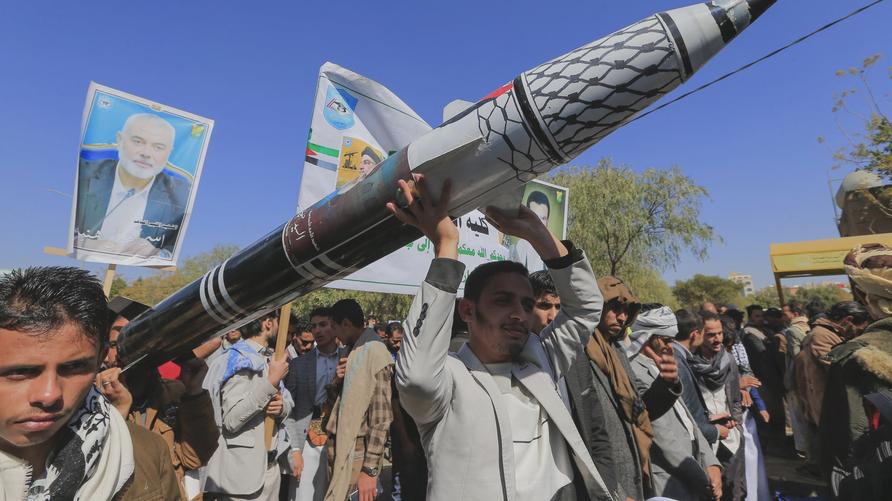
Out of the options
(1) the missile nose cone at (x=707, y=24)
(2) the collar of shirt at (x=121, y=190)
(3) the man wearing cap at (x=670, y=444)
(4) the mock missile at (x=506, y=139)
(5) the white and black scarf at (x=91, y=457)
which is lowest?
→ (3) the man wearing cap at (x=670, y=444)

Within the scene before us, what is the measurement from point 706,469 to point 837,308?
3476 millimetres

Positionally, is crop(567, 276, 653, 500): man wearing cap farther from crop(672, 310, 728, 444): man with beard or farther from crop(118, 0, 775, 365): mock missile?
crop(118, 0, 775, 365): mock missile

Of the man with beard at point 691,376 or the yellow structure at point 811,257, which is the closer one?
the man with beard at point 691,376

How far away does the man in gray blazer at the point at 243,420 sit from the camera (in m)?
3.38

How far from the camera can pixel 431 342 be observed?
164 cm

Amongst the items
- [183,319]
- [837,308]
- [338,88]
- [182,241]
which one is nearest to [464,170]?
[183,319]

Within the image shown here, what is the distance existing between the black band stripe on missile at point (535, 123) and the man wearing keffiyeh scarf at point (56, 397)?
65.4 inches

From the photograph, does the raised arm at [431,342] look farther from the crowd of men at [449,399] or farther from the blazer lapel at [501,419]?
the blazer lapel at [501,419]

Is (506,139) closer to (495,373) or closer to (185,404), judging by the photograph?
(495,373)

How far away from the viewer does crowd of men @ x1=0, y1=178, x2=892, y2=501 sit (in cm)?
129

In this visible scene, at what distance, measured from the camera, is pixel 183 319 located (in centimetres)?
279

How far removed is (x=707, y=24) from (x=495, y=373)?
1.65 metres

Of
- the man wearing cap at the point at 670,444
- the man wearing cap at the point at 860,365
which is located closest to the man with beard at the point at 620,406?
the man wearing cap at the point at 670,444

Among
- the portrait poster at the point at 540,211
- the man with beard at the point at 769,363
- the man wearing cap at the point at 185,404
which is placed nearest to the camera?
the man wearing cap at the point at 185,404
